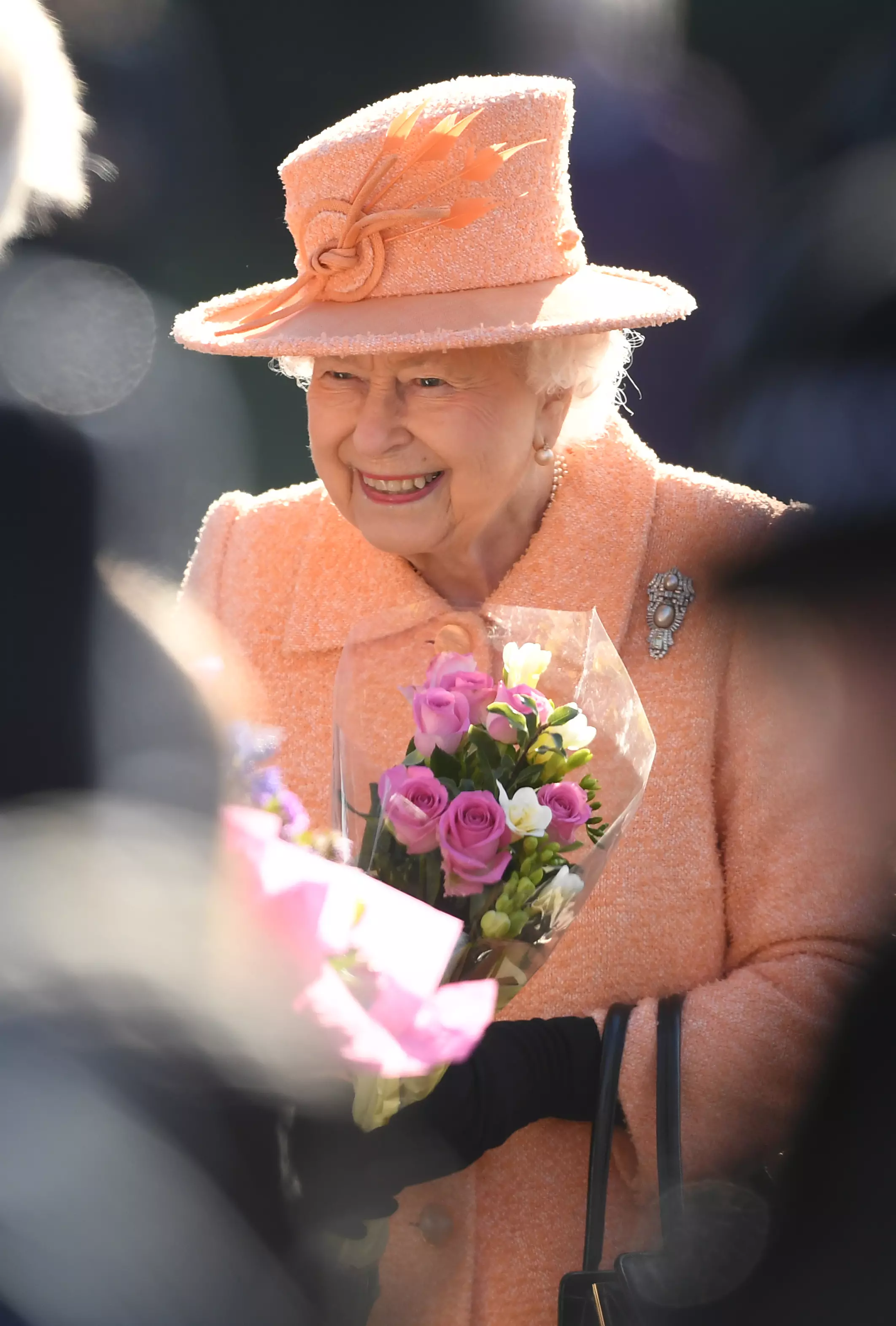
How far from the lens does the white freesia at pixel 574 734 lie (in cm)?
159

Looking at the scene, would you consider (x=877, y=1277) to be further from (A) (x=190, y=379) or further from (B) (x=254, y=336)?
(A) (x=190, y=379)

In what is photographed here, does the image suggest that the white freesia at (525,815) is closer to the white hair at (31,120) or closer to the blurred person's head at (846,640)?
the blurred person's head at (846,640)

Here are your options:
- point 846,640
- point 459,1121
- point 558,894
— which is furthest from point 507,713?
point 459,1121

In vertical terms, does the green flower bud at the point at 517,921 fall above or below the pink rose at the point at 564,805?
below

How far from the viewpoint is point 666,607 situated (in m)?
2.19

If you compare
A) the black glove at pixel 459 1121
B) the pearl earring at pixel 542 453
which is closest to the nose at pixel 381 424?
the pearl earring at pixel 542 453

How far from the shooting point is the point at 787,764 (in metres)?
2.04

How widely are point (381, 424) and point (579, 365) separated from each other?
362 millimetres

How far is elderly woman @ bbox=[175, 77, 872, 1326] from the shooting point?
195 centimetres

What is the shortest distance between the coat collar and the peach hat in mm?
326

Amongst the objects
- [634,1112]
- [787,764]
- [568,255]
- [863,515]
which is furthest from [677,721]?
[863,515]

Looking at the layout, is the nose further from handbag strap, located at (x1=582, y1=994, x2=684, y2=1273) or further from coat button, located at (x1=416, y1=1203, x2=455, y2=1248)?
coat button, located at (x1=416, y1=1203, x2=455, y2=1248)

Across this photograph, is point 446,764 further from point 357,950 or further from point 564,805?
point 357,950

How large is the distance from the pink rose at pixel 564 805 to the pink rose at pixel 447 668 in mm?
179
